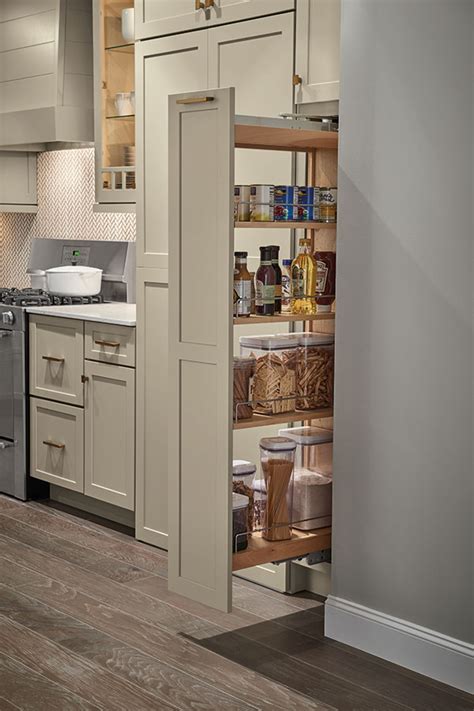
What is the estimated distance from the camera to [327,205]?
3.38m

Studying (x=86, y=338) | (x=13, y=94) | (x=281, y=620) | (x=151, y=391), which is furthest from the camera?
(x=13, y=94)

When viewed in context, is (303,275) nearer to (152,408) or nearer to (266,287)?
(266,287)

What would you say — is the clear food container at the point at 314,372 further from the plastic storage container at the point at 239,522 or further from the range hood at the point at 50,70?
the range hood at the point at 50,70

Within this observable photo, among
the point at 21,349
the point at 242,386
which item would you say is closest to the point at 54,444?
the point at 21,349

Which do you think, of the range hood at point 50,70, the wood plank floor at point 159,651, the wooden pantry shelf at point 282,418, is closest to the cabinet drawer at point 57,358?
the wood plank floor at point 159,651

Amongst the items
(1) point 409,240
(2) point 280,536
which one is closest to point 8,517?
(2) point 280,536

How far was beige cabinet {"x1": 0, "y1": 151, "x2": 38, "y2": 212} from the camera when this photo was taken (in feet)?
18.9

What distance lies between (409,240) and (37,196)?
335 centimetres

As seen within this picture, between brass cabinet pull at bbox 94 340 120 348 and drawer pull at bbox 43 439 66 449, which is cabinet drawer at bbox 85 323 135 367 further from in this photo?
drawer pull at bbox 43 439 66 449

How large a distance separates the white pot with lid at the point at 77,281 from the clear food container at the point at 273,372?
199 cm

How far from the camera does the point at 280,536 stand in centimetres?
336

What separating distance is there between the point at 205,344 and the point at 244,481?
0.47 metres

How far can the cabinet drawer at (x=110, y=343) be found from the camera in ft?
14.4

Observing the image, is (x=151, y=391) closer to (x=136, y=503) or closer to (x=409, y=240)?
(x=136, y=503)
